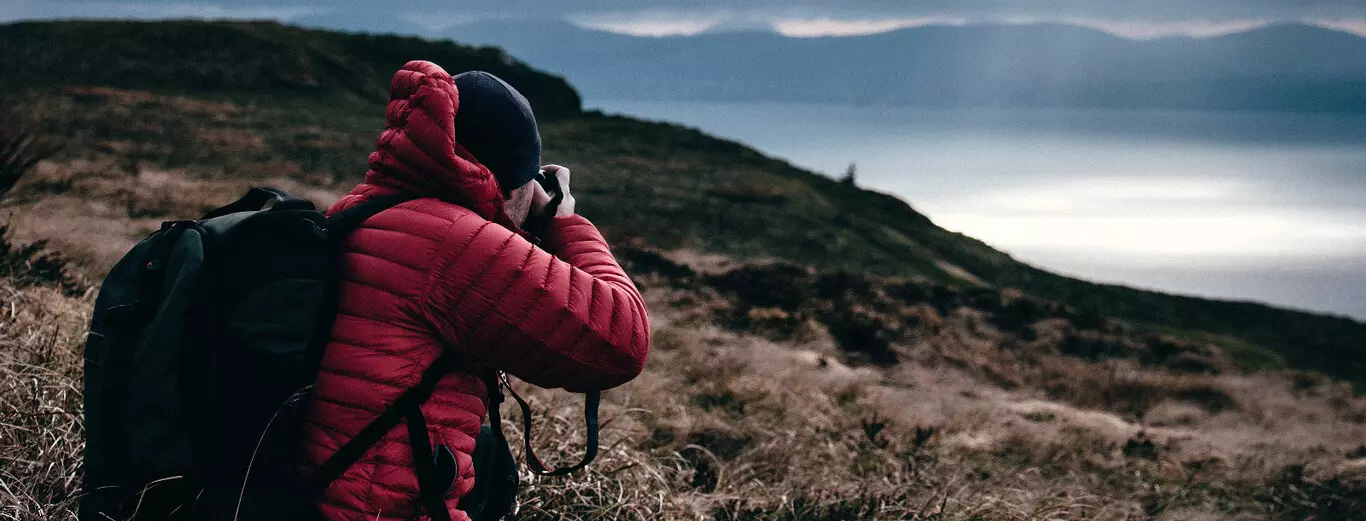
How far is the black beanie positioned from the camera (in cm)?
209

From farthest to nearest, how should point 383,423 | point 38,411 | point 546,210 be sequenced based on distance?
point 38,411 → point 546,210 → point 383,423

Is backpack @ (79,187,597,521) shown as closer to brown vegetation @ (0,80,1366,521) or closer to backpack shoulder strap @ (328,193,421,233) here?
backpack shoulder strap @ (328,193,421,233)

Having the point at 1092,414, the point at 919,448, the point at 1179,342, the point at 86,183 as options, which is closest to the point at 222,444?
the point at 919,448

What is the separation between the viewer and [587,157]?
99.6 feet

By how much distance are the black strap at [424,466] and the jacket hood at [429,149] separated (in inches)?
21.0

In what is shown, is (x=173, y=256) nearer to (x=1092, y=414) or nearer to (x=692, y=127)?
(x=1092, y=414)

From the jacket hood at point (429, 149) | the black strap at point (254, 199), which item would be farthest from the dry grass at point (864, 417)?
the jacket hood at point (429, 149)

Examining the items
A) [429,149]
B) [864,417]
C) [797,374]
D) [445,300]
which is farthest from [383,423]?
[797,374]

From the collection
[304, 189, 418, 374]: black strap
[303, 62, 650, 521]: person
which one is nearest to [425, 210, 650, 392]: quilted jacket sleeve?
[303, 62, 650, 521]: person

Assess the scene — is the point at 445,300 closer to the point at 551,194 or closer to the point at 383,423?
the point at 383,423

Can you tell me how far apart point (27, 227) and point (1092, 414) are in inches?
470

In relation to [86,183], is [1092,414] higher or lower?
higher

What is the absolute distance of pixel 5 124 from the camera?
21.7 feet

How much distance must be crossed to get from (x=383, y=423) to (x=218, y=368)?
39cm
